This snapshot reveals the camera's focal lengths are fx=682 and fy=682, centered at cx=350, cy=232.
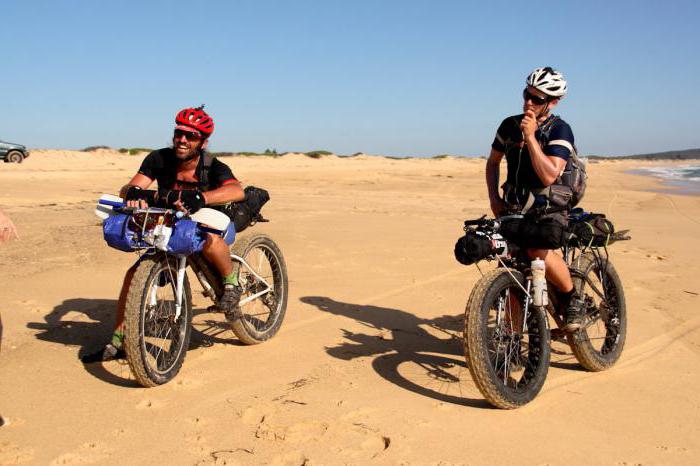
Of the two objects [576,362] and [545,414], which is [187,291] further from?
[576,362]

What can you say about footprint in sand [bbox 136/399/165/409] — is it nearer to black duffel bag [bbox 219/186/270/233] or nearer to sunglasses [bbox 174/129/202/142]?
black duffel bag [bbox 219/186/270/233]

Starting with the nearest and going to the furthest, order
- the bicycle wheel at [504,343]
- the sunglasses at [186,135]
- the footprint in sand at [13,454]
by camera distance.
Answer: the footprint in sand at [13,454], the bicycle wheel at [504,343], the sunglasses at [186,135]

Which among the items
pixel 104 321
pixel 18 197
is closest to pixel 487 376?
pixel 104 321

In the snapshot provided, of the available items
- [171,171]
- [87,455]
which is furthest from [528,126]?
[87,455]

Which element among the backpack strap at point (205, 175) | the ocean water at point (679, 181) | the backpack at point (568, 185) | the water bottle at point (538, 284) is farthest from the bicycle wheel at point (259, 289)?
the ocean water at point (679, 181)

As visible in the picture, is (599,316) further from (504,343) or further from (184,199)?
(184,199)

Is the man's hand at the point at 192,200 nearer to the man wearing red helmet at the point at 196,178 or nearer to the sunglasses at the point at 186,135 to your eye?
the man wearing red helmet at the point at 196,178

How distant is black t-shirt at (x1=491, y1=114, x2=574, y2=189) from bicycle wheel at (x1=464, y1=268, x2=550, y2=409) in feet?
2.26

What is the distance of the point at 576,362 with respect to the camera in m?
5.11

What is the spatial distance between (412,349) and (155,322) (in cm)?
200

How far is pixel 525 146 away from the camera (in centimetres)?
445

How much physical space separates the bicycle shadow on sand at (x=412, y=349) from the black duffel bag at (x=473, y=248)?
891mm

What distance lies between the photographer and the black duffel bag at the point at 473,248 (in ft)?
13.3

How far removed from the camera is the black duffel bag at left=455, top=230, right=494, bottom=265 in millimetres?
4043
